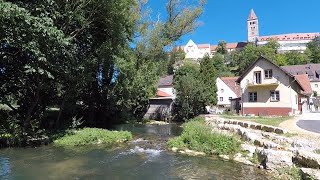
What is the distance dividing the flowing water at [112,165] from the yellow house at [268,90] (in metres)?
21.7

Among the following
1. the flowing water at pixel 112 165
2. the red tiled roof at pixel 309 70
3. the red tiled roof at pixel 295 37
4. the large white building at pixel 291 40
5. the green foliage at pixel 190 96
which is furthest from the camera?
the red tiled roof at pixel 295 37

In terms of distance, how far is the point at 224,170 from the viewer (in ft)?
40.4

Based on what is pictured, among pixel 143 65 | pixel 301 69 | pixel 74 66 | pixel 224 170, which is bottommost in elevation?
pixel 224 170

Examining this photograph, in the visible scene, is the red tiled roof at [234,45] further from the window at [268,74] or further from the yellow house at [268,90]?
the window at [268,74]

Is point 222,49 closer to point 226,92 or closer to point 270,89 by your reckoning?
point 226,92

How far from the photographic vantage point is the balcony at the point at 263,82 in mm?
34250

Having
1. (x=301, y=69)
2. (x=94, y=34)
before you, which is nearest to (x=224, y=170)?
(x=94, y=34)

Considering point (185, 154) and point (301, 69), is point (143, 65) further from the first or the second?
point (301, 69)

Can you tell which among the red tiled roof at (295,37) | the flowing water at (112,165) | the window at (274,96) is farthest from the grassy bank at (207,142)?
the red tiled roof at (295,37)

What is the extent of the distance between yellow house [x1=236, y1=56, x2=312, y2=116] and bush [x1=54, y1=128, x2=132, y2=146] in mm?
20000

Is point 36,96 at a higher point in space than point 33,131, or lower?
higher

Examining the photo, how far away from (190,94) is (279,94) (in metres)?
11.0

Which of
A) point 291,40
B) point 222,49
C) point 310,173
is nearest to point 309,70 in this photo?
point 222,49

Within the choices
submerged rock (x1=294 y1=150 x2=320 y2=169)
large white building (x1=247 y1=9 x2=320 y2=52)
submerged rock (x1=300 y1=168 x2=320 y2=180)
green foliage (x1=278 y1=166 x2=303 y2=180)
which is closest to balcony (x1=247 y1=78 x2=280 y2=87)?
submerged rock (x1=294 y1=150 x2=320 y2=169)
